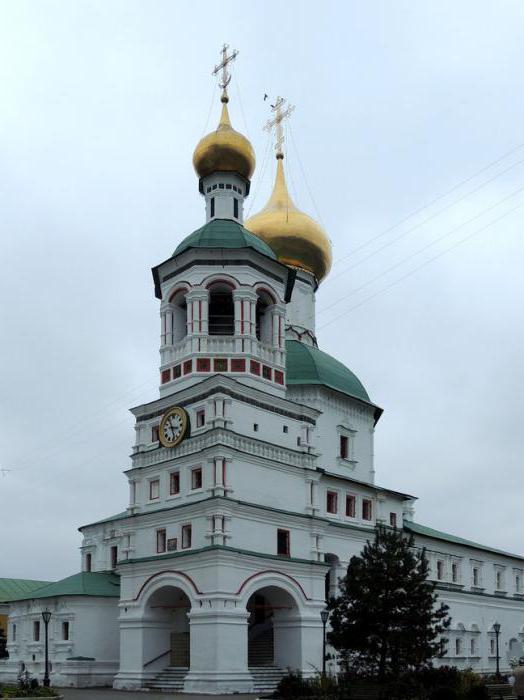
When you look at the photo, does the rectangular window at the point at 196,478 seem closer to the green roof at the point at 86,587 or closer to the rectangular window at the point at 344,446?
the green roof at the point at 86,587

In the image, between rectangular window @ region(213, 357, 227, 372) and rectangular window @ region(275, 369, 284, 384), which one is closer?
rectangular window @ region(213, 357, 227, 372)

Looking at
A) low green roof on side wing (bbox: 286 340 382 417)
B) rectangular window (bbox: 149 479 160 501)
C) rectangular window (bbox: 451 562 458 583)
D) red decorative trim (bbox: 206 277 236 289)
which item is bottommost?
rectangular window (bbox: 451 562 458 583)

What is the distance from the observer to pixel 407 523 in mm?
41250

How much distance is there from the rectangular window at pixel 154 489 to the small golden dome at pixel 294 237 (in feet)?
45.5

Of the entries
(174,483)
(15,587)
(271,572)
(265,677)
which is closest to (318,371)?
(174,483)

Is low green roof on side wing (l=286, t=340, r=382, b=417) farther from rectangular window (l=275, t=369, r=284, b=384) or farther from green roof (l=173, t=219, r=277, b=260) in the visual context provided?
green roof (l=173, t=219, r=277, b=260)

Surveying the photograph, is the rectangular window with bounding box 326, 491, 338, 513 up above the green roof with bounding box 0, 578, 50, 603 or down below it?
above

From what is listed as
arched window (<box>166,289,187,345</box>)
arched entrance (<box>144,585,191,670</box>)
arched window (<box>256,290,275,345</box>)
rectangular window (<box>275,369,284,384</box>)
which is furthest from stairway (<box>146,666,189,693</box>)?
arched window (<box>256,290,275,345</box>)

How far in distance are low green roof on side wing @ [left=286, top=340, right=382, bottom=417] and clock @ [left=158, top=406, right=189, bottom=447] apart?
666 centimetres

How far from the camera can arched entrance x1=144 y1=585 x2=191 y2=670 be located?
2869 cm

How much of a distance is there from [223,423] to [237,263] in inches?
230

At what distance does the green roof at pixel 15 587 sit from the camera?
2100 inches

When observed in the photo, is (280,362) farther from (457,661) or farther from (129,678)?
(457,661)

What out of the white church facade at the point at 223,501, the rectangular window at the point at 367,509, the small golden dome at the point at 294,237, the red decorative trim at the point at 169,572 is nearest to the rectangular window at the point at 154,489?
the white church facade at the point at 223,501
